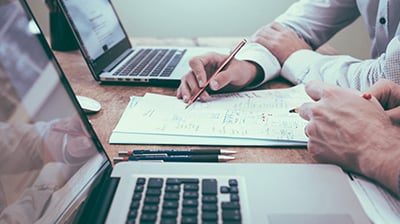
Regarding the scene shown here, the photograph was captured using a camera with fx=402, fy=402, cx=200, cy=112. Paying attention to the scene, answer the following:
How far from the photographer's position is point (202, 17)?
7.13ft

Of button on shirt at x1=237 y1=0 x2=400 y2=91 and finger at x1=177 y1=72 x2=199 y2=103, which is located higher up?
finger at x1=177 y1=72 x2=199 y2=103

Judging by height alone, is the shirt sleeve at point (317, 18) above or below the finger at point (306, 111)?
below

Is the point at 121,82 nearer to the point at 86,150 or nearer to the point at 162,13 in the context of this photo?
the point at 86,150

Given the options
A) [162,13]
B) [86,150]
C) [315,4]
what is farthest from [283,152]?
[162,13]

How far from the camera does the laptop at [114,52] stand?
95 cm

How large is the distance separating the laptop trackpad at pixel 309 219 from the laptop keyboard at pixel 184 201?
0.04 m

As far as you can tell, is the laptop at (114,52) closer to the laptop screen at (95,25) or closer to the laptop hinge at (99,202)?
the laptop screen at (95,25)

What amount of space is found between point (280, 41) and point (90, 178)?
0.75 m

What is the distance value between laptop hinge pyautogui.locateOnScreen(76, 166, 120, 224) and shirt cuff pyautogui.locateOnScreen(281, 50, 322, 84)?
58 centimetres

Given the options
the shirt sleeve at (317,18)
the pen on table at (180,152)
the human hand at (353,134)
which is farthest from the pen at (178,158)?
the shirt sleeve at (317,18)

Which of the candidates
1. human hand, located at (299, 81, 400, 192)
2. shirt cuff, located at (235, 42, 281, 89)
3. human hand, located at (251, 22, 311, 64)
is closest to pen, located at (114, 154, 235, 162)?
human hand, located at (299, 81, 400, 192)

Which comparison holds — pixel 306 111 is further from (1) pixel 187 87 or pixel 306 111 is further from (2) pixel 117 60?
(2) pixel 117 60

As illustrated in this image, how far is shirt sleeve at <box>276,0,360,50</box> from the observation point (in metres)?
1.23

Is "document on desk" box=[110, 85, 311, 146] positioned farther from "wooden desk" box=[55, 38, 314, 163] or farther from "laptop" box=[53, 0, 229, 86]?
"laptop" box=[53, 0, 229, 86]
